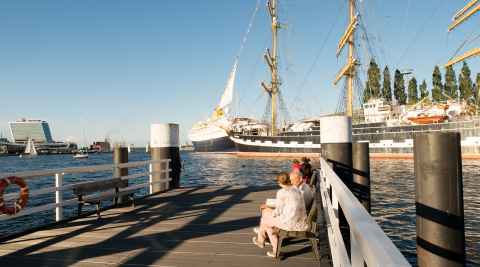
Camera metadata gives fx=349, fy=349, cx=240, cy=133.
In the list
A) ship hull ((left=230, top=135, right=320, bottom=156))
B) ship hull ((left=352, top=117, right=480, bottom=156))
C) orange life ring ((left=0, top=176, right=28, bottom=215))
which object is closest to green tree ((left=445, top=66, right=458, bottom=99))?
ship hull ((left=352, top=117, right=480, bottom=156))

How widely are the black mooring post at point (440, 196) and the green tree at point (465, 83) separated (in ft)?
366

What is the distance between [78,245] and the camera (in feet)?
18.4

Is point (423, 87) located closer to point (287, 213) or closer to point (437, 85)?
point (437, 85)

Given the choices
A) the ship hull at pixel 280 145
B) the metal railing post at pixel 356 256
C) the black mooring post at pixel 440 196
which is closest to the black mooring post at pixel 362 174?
the black mooring post at pixel 440 196

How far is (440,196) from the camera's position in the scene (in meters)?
3.52

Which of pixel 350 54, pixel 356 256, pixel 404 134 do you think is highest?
pixel 350 54

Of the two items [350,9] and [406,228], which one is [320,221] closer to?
[406,228]

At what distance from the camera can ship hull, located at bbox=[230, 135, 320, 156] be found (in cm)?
7169

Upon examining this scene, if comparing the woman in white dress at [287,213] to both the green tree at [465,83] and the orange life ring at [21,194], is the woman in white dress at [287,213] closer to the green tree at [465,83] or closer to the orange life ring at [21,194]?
the orange life ring at [21,194]

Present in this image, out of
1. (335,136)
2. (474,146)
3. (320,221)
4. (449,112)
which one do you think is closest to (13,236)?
(320,221)

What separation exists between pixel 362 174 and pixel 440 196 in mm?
6326

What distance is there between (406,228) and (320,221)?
6387 millimetres

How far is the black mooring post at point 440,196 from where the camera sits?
347 cm

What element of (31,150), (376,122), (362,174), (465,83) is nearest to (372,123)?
(376,122)
